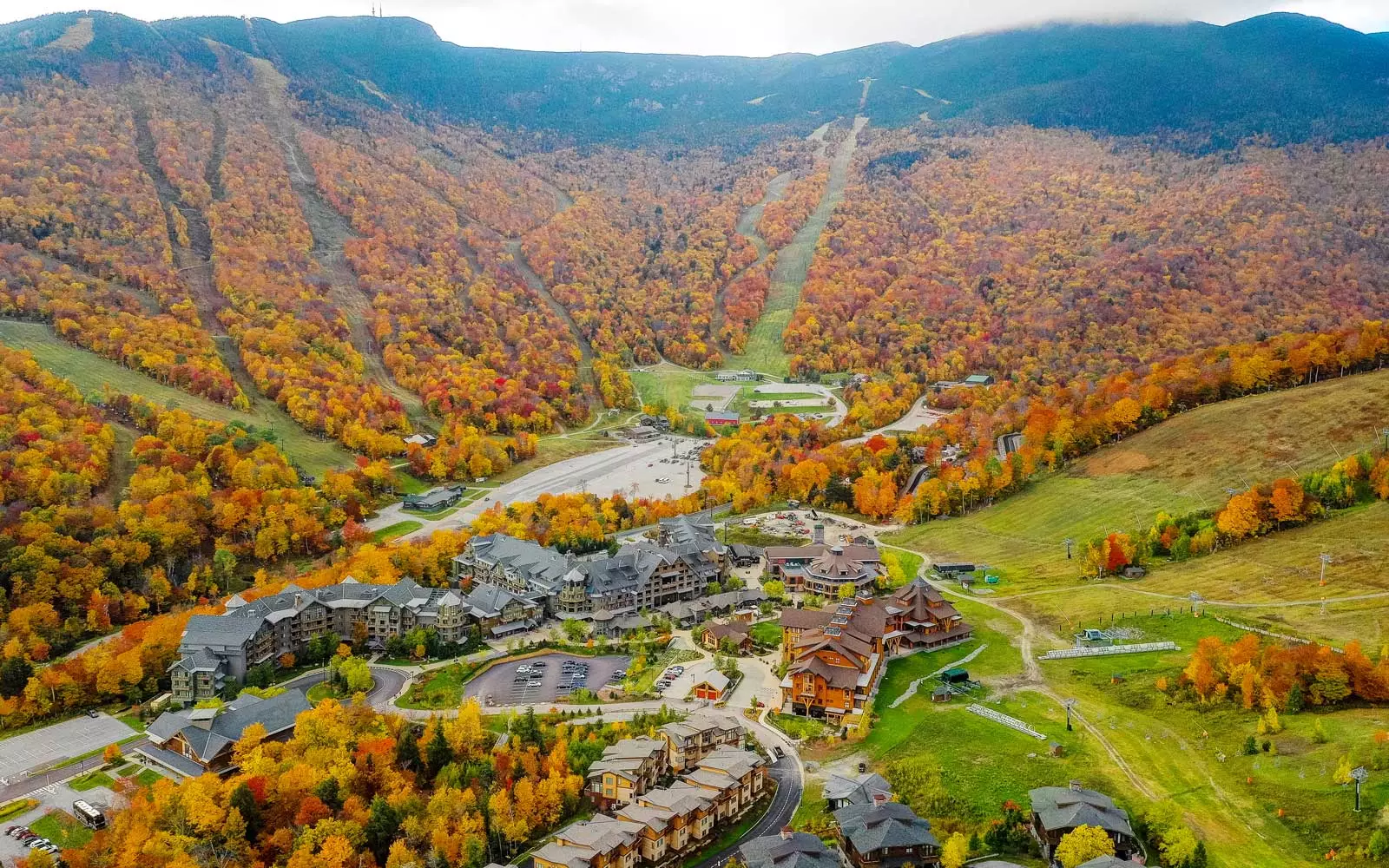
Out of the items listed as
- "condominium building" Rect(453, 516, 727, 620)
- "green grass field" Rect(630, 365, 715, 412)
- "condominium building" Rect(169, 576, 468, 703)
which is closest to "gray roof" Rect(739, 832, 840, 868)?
"condominium building" Rect(453, 516, 727, 620)

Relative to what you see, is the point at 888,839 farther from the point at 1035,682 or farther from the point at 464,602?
the point at 464,602

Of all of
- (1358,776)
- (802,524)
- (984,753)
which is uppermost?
(1358,776)

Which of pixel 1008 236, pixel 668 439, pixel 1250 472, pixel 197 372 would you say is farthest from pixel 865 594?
pixel 1008 236

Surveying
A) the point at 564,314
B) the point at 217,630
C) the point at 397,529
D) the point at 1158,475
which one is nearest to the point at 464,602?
the point at 217,630

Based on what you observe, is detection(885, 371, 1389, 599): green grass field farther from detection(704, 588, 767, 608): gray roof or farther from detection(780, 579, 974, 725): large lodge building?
detection(704, 588, 767, 608): gray roof

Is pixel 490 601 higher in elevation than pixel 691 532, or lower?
lower

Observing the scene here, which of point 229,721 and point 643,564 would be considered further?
point 643,564

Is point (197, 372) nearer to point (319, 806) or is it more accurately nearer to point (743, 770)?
point (319, 806)
